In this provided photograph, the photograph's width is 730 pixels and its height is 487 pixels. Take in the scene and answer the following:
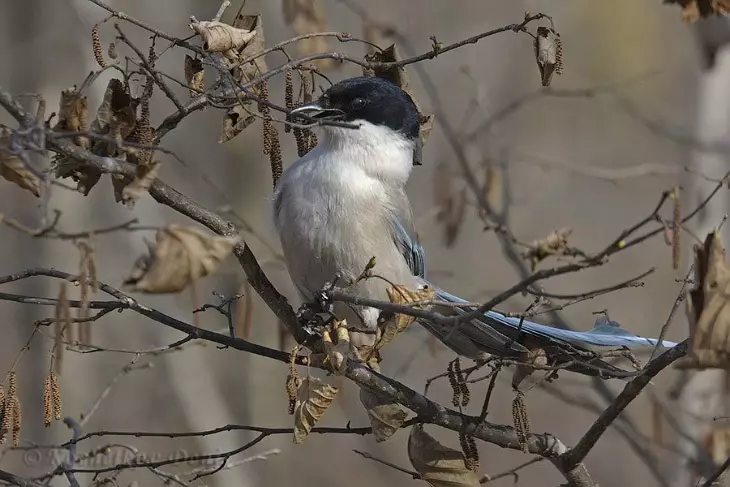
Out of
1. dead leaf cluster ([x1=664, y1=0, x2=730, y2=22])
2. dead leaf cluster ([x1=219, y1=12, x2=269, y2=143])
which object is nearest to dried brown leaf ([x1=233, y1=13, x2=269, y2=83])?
dead leaf cluster ([x1=219, y1=12, x2=269, y2=143])

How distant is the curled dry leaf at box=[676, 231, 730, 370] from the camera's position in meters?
1.73

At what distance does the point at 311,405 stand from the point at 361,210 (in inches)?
50.3

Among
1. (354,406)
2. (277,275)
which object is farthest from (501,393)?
(277,275)

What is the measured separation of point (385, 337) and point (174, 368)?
20.1ft

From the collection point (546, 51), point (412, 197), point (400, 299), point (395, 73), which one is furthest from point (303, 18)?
Result: point (412, 197)

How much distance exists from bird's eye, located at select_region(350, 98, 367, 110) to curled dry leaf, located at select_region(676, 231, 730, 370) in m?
2.02

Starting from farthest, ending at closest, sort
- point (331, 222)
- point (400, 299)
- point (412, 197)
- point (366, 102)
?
point (412, 197) → point (366, 102) → point (331, 222) → point (400, 299)

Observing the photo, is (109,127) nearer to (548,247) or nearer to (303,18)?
(548,247)

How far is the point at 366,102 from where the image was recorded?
3.60 metres

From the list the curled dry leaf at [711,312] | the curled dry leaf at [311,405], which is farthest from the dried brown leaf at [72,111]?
the curled dry leaf at [711,312]

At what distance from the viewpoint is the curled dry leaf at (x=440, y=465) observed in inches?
102

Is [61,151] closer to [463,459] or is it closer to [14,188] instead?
[463,459]

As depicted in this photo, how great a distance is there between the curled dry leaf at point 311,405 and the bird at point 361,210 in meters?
0.89
